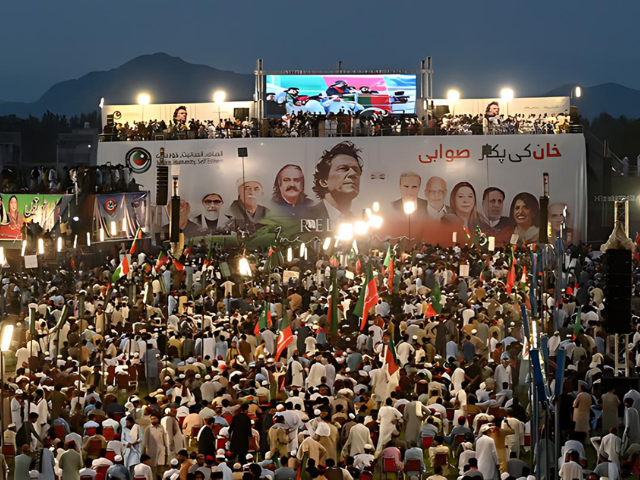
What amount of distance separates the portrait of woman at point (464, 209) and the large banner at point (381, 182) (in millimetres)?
28

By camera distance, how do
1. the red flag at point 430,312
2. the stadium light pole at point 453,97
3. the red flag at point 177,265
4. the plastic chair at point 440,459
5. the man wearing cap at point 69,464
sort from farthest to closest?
the stadium light pole at point 453,97
the red flag at point 177,265
the red flag at point 430,312
the plastic chair at point 440,459
the man wearing cap at point 69,464

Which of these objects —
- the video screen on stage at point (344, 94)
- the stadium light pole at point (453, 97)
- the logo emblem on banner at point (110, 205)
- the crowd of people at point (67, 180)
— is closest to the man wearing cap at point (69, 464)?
the crowd of people at point (67, 180)

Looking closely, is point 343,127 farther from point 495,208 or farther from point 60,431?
point 60,431

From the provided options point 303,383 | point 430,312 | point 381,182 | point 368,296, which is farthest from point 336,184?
point 303,383

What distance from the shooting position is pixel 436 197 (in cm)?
3431

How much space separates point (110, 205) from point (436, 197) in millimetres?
10007

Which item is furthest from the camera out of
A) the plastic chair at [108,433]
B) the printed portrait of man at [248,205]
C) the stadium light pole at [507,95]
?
the stadium light pole at [507,95]

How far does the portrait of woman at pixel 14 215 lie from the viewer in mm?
27020

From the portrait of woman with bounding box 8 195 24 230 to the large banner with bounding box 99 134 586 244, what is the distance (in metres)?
7.85

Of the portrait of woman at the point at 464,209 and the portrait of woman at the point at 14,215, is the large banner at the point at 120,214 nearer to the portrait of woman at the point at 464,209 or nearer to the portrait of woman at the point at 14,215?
the portrait of woman at the point at 14,215

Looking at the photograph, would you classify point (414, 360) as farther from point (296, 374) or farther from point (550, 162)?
point (550, 162)

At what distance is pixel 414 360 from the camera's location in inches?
670

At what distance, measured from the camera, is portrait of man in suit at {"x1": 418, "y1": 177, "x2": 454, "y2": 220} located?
34.2 meters

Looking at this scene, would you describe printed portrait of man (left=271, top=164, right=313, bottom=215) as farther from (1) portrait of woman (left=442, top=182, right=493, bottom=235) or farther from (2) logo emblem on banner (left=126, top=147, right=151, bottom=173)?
(1) portrait of woman (left=442, top=182, right=493, bottom=235)
